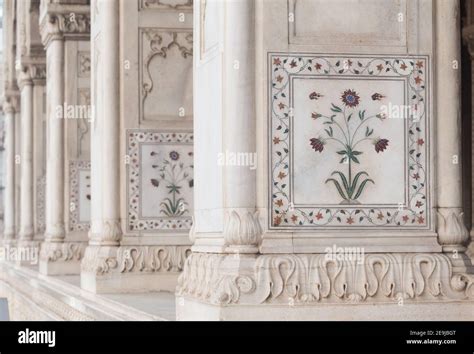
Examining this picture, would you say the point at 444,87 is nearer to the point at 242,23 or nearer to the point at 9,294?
the point at 242,23

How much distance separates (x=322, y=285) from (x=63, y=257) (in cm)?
909

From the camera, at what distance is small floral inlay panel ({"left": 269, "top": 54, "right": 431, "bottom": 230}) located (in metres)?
6.78

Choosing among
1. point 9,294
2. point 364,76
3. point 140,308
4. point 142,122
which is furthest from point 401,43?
point 9,294

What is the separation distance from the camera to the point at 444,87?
275 inches

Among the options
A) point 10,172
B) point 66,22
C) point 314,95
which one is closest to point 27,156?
point 10,172

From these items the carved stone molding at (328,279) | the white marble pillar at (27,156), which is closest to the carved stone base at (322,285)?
the carved stone molding at (328,279)

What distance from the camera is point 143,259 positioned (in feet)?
36.1

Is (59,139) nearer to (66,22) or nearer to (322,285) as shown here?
(66,22)

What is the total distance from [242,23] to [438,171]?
1.25m

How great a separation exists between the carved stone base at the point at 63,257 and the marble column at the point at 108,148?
13.5ft

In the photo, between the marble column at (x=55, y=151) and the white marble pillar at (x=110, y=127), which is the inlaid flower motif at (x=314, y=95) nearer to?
the white marble pillar at (x=110, y=127)

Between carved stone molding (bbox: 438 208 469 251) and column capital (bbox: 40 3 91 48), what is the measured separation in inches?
343

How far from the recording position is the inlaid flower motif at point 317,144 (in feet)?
22.4

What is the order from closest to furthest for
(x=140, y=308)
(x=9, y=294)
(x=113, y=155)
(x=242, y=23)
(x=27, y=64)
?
(x=242, y=23) → (x=140, y=308) → (x=113, y=155) → (x=9, y=294) → (x=27, y=64)
